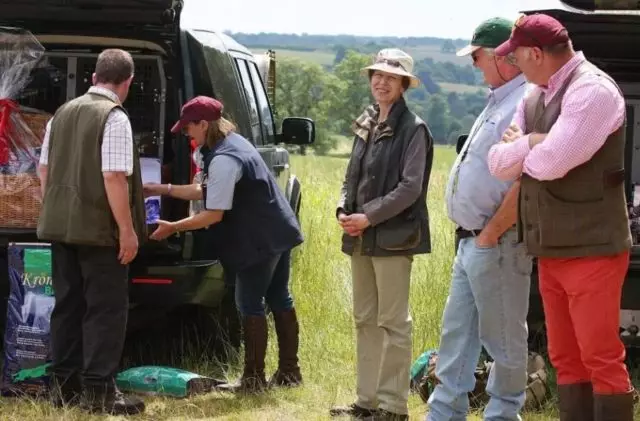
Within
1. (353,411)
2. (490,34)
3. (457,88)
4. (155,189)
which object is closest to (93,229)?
(155,189)

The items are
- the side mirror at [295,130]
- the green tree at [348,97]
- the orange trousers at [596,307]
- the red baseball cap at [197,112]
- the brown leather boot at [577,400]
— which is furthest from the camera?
the green tree at [348,97]

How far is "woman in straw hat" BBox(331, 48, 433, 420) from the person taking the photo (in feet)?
17.3

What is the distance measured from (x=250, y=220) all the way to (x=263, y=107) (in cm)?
210

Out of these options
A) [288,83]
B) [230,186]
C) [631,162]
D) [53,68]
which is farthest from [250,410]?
[288,83]

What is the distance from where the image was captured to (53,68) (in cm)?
649

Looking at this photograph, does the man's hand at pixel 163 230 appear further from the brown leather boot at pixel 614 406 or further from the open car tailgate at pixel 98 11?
the brown leather boot at pixel 614 406

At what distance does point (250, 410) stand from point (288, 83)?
8087 centimetres

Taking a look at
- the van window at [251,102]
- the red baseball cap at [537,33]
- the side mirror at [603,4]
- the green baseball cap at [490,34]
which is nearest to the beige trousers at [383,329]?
the green baseball cap at [490,34]

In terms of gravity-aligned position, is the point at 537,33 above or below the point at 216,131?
above

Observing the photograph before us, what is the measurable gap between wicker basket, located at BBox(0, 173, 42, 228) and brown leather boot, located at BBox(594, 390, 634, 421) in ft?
10.0

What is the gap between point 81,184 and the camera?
5.62m

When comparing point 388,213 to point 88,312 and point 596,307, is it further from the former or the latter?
point 88,312

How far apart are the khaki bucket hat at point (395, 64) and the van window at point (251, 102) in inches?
54.9

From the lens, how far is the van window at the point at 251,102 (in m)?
6.80
